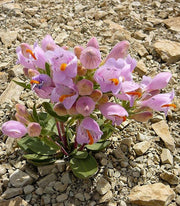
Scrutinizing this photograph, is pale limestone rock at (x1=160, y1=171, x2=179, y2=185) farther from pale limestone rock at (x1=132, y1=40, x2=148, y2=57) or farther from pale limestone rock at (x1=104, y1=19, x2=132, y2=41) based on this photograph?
pale limestone rock at (x1=104, y1=19, x2=132, y2=41)

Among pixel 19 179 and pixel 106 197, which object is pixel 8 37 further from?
pixel 106 197

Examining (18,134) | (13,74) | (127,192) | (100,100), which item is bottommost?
(127,192)

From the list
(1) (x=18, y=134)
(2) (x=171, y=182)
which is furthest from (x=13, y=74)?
(2) (x=171, y=182)

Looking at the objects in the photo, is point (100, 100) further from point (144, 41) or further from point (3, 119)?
point (144, 41)

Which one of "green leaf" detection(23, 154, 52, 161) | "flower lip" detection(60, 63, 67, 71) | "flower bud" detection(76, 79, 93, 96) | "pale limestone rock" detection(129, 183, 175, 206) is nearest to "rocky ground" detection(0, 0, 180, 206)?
"pale limestone rock" detection(129, 183, 175, 206)

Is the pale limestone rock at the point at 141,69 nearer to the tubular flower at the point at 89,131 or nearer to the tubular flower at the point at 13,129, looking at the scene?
the tubular flower at the point at 89,131

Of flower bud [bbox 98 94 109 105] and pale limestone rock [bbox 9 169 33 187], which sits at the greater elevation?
flower bud [bbox 98 94 109 105]

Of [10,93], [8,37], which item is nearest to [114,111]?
[10,93]

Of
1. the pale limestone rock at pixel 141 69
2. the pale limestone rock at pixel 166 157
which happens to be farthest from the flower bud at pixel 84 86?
the pale limestone rock at pixel 141 69
